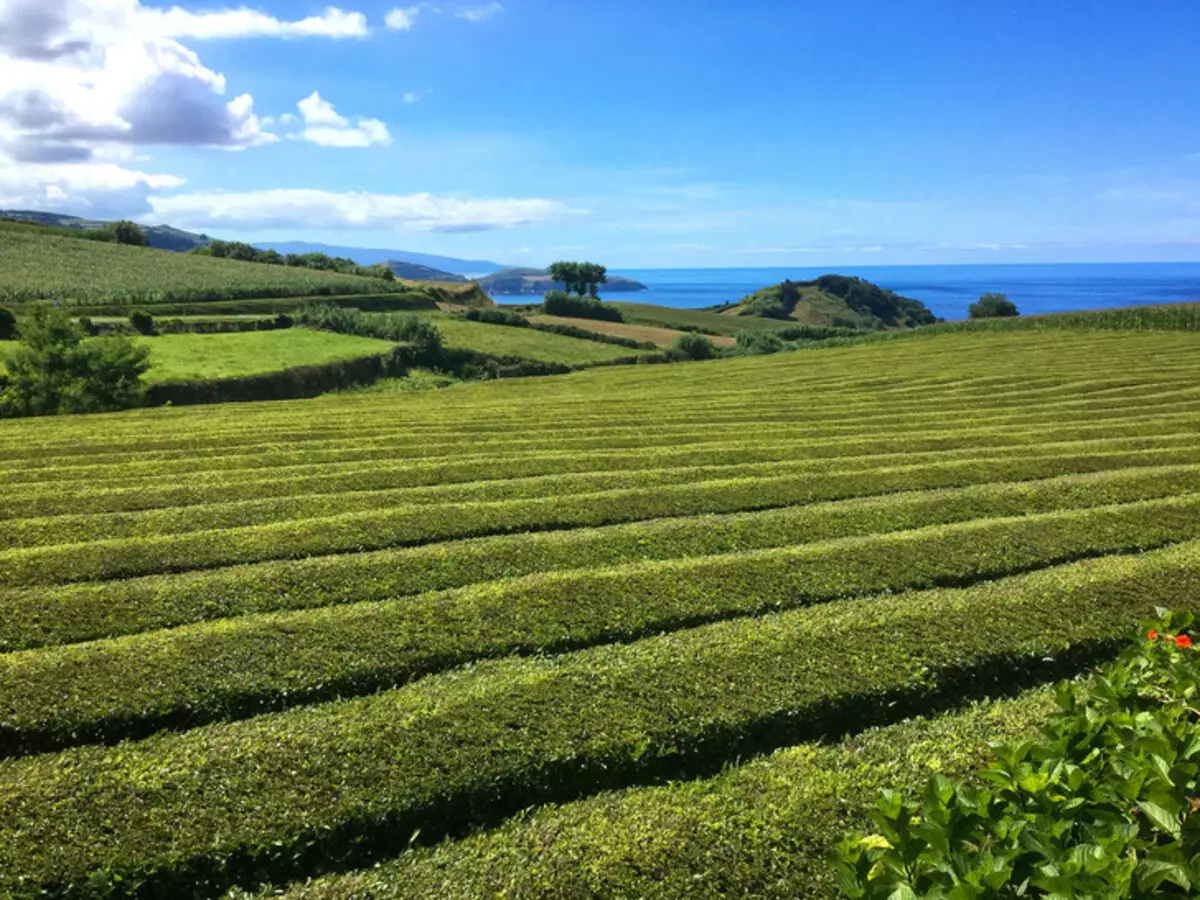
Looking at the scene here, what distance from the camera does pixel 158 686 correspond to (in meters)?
7.33

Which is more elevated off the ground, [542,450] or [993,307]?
[993,307]

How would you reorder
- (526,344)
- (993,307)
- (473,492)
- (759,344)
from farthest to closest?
1. (993,307)
2. (759,344)
3. (526,344)
4. (473,492)

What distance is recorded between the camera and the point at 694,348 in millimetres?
80500

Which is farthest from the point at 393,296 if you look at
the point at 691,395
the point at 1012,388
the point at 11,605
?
the point at 11,605

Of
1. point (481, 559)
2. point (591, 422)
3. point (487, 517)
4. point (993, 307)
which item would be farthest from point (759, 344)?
point (481, 559)

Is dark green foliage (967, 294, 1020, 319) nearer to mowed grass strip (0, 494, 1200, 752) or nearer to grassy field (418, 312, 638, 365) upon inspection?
grassy field (418, 312, 638, 365)

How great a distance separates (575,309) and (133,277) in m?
56.2

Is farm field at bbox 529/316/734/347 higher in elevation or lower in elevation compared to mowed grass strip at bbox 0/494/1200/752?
higher

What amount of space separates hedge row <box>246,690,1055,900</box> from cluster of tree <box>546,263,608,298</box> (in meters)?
142

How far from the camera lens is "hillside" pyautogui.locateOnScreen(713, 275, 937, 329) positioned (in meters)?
166

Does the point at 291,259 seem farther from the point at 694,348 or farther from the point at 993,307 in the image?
the point at 993,307

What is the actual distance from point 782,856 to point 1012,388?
29889 millimetres

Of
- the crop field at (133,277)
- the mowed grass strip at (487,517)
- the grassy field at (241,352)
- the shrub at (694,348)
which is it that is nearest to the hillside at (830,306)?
the shrub at (694,348)

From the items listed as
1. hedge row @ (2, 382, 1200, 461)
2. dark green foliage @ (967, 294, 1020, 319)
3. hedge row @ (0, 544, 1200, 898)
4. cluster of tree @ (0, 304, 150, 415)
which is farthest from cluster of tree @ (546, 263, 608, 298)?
hedge row @ (0, 544, 1200, 898)
